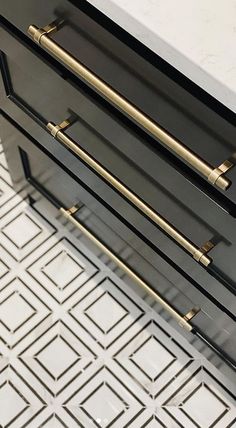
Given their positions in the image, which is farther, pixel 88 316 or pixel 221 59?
pixel 88 316

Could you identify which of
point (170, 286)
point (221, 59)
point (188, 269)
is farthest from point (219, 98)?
point (170, 286)

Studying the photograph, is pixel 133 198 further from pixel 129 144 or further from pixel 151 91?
pixel 151 91

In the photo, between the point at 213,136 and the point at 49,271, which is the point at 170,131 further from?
the point at 49,271

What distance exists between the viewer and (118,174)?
970mm

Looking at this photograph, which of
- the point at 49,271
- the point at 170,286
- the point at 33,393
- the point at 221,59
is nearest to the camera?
the point at 221,59

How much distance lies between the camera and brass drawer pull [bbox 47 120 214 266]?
885mm

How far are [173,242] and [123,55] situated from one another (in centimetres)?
32

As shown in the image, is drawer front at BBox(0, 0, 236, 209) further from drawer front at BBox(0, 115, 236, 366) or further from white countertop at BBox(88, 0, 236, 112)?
drawer front at BBox(0, 115, 236, 366)

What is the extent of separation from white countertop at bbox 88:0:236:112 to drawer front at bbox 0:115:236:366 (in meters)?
0.46

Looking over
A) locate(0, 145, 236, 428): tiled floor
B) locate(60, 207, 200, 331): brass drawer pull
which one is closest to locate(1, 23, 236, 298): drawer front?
locate(60, 207, 200, 331): brass drawer pull

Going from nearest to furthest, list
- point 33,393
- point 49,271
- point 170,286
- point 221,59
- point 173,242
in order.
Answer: point 221,59 < point 173,242 < point 170,286 < point 33,393 < point 49,271

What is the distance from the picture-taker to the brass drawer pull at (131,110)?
707mm

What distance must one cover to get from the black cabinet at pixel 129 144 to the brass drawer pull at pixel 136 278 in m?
0.01

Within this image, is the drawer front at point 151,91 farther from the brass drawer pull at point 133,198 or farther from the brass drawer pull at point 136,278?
the brass drawer pull at point 136,278
